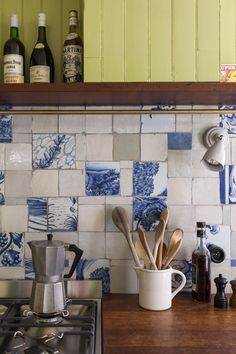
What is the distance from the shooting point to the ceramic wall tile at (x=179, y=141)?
4.24 ft

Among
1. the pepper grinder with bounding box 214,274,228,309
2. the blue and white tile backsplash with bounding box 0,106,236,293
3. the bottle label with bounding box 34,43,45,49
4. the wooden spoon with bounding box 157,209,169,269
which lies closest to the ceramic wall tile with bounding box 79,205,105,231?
the blue and white tile backsplash with bounding box 0,106,236,293

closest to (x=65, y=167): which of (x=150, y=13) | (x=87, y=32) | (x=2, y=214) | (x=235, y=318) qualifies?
(x=2, y=214)

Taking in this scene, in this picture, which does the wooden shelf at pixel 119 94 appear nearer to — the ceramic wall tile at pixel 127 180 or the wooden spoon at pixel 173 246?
the ceramic wall tile at pixel 127 180

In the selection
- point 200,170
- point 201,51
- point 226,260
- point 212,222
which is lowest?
point 226,260

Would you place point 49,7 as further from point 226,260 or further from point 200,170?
point 226,260

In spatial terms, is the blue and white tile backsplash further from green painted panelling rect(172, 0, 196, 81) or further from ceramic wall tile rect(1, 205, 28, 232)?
green painted panelling rect(172, 0, 196, 81)

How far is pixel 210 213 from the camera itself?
51.1 inches

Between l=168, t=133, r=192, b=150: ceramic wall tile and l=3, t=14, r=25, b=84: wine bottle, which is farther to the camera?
l=168, t=133, r=192, b=150: ceramic wall tile

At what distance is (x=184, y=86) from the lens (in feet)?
3.36

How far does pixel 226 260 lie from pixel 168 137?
47 cm

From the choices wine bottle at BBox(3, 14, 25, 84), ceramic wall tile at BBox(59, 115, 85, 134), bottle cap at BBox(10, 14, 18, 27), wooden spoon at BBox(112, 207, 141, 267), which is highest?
bottle cap at BBox(10, 14, 18, 27)

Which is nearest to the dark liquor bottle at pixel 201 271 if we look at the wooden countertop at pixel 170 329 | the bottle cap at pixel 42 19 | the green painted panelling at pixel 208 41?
the wooden countertop at pixel 170 329

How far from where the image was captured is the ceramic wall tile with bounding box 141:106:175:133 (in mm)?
1291

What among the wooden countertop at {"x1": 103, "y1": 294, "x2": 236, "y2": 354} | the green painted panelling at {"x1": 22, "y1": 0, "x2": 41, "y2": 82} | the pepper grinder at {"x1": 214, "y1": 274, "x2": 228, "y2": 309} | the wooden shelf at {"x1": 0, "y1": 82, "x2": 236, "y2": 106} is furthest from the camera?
the green painted panelling at {"x1": 22, "y1": 0, "x2": 41, "y2": 82}
